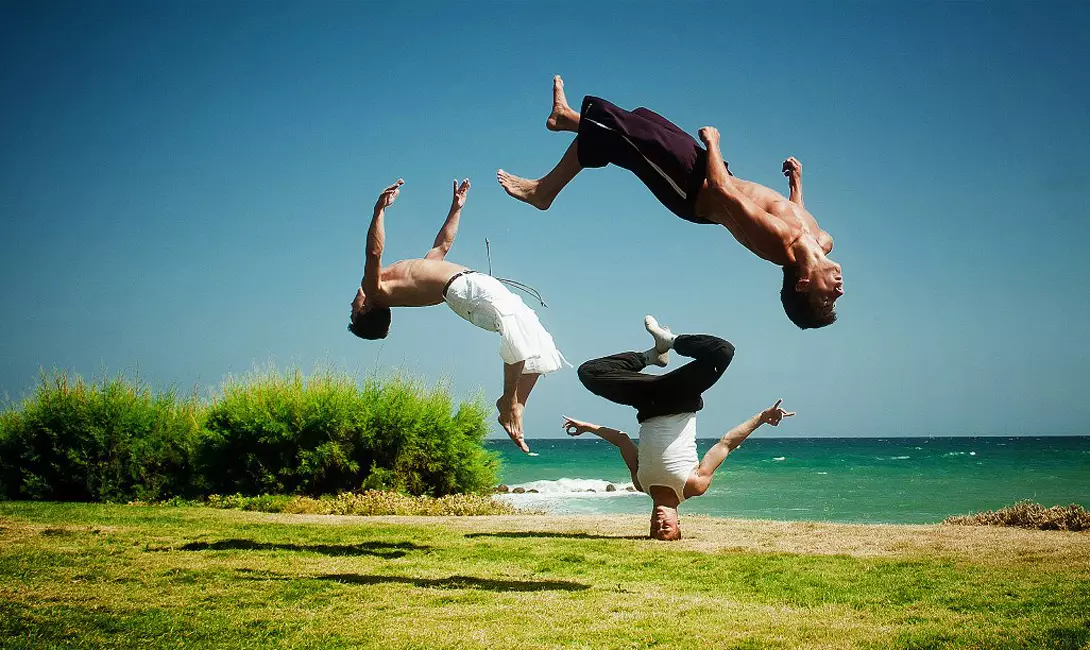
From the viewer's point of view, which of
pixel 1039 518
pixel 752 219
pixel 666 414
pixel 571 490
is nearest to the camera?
pixel 752 219

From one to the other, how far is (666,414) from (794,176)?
2.27m

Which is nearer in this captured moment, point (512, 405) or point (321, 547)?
point (512, 405)

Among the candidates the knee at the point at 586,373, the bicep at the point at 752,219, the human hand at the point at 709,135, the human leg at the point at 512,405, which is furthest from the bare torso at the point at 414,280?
the bicep at the point at 752,219

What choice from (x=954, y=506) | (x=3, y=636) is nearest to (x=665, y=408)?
(x=3, y=636)

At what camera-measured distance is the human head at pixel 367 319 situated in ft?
18.8

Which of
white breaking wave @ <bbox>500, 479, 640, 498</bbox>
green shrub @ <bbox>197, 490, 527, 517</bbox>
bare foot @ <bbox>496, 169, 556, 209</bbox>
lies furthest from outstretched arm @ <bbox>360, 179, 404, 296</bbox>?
white breaking wave @ <bbox>500, 479, 640, 498</bbox>

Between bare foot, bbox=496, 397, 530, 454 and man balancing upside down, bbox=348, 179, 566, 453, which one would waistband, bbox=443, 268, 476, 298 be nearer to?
man balancing upside down, bbox=348, 179, 566, 453

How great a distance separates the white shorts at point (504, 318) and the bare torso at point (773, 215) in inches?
72.1

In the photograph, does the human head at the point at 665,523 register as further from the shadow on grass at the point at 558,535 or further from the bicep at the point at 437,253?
the bicep at the point at 437,253

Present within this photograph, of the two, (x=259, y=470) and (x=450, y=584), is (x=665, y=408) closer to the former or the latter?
(x=450, y=584)

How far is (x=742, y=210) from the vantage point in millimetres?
3691

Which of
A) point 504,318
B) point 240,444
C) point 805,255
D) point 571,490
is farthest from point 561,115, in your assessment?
point 571,490

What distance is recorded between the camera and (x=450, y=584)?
16.7ft

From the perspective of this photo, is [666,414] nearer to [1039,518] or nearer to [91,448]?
[1039,518]
